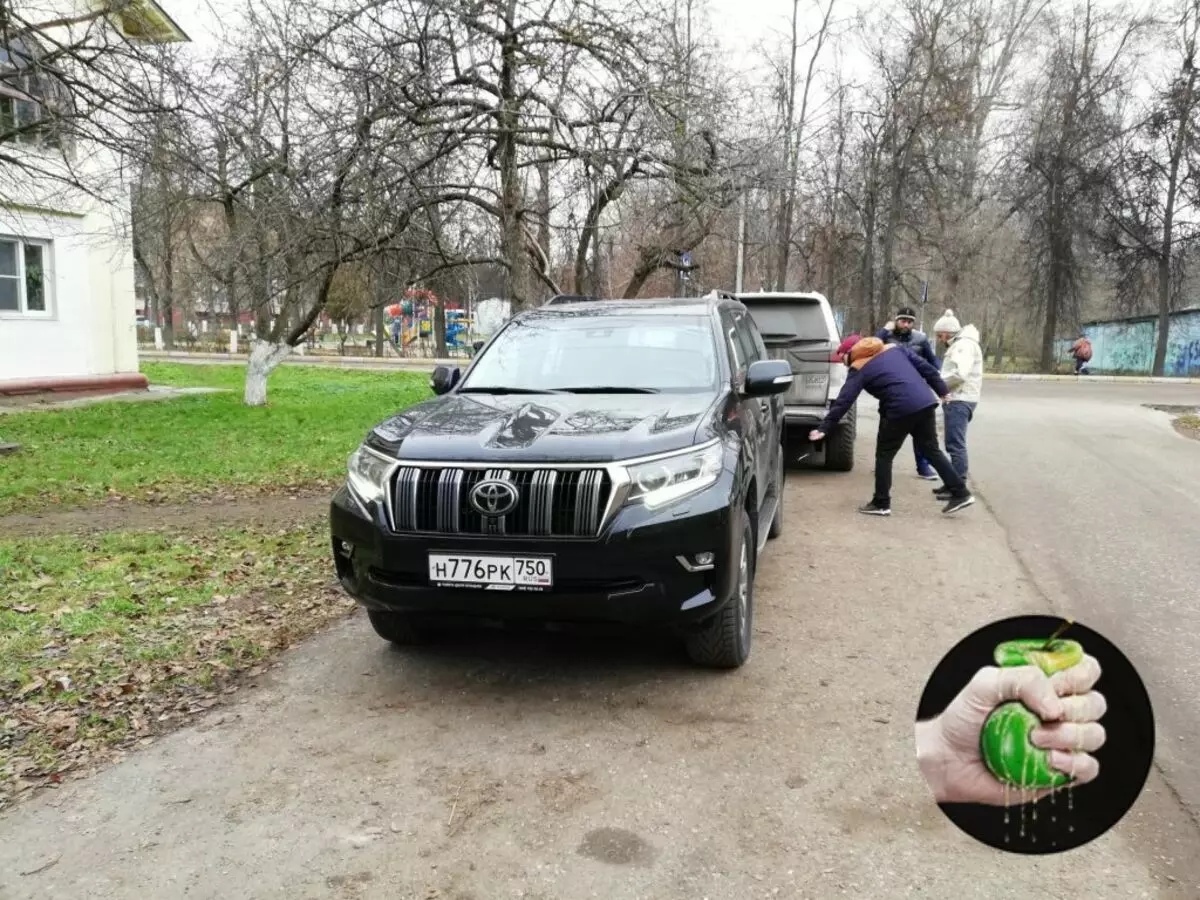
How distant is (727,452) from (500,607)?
4.02 feet

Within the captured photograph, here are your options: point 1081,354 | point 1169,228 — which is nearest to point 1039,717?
point 1081,354

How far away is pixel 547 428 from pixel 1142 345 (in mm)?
40701

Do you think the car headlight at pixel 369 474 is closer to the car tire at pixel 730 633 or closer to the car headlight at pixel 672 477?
the car headlight at pixel 672 477

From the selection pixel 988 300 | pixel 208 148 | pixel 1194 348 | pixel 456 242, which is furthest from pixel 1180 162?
pixel 208 148

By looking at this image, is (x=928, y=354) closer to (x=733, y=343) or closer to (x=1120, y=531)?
(x=1120, y=531)

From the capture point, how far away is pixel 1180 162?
30109 mm

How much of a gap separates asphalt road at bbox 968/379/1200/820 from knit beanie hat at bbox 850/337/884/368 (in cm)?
178

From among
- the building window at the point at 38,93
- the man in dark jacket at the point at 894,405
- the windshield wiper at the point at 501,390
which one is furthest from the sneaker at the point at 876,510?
the building window at the point at 38,93

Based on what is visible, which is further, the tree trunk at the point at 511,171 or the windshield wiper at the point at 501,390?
the tree trunk at the point at 511,171

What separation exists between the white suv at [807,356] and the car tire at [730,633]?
5.25 m

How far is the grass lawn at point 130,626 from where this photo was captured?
3.73 meters

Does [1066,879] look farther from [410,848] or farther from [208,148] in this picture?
[208,148]

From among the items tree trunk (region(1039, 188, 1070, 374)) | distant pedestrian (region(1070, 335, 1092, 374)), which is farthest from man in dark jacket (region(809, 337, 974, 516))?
tree trunk (region(1039, 188, 1070, 374))

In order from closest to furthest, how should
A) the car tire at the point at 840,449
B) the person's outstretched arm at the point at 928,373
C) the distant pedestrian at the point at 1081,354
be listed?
the person's outstretched arm at the point at 928,373 < the car tire at the point at 840,449 < the distant pedestrian at the point at 1081,354
